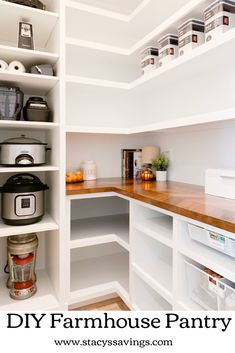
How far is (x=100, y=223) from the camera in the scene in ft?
6.52

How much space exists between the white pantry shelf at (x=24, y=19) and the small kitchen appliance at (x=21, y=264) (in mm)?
1305

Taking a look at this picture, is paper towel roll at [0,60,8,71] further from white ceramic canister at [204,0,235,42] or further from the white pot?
the white pot

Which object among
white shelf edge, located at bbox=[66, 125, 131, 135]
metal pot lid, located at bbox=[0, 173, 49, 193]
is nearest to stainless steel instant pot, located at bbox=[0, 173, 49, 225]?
metal pot lid, located at bbox=[0, 173, 49, 193]

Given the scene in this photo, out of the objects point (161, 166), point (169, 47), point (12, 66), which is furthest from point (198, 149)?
point (12, 66)

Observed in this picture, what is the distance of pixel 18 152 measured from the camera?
1355mm

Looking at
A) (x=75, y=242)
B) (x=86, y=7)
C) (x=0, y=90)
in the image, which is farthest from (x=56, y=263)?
(x=86, y=7)

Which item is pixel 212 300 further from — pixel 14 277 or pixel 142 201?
pixel 14 277

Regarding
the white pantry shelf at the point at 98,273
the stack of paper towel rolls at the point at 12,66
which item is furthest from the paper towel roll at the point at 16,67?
the white pantry shelf at the point at 98,273

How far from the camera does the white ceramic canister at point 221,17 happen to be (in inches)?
45.9

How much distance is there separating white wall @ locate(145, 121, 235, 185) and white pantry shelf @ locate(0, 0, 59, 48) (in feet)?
3.55

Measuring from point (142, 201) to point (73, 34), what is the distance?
150 centimetres

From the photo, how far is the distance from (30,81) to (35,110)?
0.58 feet

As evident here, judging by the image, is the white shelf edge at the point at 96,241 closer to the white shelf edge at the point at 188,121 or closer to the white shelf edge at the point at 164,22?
the white shelf edge at the point at 188,121

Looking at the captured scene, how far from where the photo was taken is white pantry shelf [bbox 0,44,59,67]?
1284 millimetres
